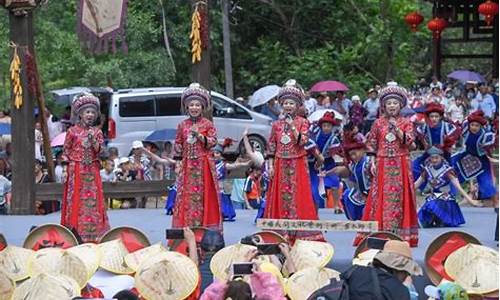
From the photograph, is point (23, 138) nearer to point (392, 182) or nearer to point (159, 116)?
point (392, 182)

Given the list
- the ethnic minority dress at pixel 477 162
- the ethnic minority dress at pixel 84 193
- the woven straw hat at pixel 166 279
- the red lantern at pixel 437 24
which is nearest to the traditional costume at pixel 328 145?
the ethnic minority dress at pixel 477 162

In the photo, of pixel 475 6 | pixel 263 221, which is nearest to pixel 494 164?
pixel 263 221

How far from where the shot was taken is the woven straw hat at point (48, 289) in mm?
7031

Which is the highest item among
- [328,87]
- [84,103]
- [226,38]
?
[226,38]

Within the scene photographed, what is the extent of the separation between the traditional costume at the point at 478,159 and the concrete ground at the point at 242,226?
0.79 feet

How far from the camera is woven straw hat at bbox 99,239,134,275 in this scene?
27.8 ft

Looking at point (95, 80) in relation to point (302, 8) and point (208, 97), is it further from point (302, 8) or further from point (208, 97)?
point (208, 97)

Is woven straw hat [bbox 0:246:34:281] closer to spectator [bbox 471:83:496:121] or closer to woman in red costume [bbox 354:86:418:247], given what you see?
woman in red costume [bbox 354:86:418:247]

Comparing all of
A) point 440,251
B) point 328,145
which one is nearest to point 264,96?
point 328,145

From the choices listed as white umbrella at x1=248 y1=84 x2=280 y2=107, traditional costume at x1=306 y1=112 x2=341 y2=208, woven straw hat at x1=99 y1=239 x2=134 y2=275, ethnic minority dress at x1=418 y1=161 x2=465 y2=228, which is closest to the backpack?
woven straw hat at x1=99 y1=239 x2=134 y2=275

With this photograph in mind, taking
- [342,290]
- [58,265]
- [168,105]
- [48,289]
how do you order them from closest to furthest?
[342,290] → [48,289] → [58,265] → [168,105]

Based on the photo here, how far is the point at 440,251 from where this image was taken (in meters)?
8.98

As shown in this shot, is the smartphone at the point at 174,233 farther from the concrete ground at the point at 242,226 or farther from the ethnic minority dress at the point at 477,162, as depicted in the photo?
the ethnic minority dress at the point at 477,162

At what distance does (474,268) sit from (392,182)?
8.18 feet
